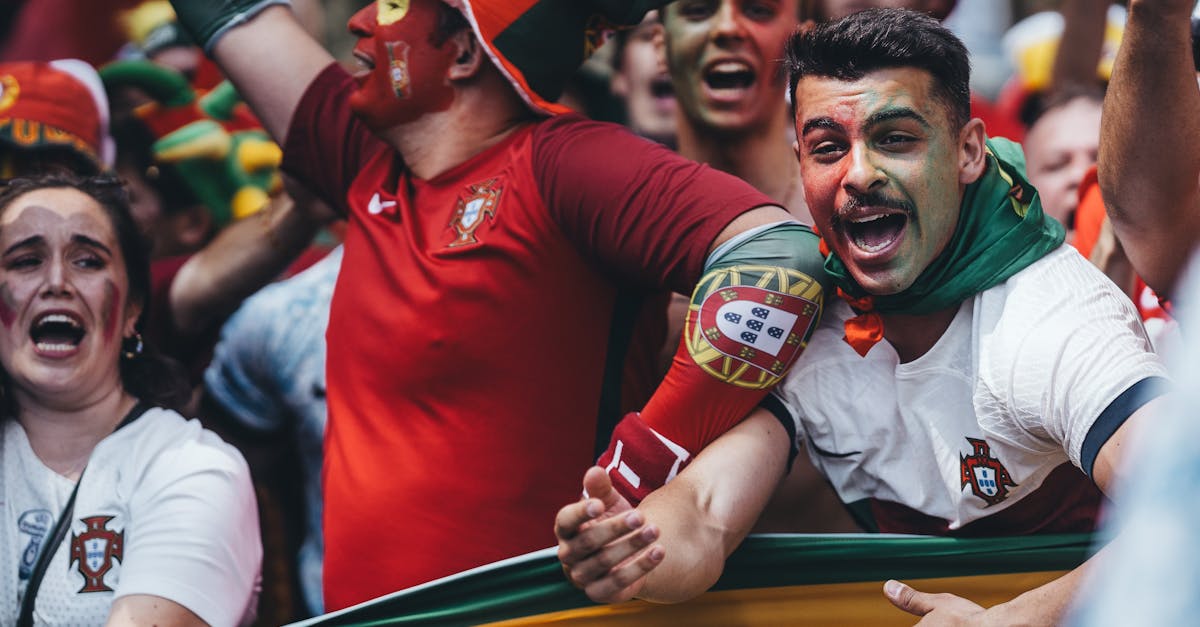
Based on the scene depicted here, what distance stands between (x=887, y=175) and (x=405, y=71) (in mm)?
1112

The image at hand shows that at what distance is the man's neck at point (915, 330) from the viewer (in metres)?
2.59

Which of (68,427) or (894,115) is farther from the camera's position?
(68,427)

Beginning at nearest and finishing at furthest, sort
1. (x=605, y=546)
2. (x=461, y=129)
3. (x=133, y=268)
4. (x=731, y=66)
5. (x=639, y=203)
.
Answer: (x=605, y=546) → (x=639, y=203) → (x=461, y=129) → (x=133, y=268) → (x=731, y=66)

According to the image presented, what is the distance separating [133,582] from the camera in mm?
2914

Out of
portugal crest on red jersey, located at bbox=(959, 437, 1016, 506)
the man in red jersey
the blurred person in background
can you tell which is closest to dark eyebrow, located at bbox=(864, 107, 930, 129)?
the man in red jersey

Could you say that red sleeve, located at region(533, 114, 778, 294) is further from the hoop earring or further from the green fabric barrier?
the hoop earring

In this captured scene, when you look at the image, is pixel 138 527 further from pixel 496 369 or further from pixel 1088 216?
pixel 1088 216

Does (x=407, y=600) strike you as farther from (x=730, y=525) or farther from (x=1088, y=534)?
(x=1088, y=534)

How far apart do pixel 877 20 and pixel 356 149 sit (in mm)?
1285

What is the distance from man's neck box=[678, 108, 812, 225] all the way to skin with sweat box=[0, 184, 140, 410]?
151 centimetres

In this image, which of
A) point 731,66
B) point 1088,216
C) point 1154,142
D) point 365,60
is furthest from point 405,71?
point 1088,216

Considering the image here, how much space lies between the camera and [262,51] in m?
3.42

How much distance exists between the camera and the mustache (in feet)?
8.29

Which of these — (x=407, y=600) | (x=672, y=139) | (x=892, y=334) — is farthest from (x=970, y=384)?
(x=672, y=139)
